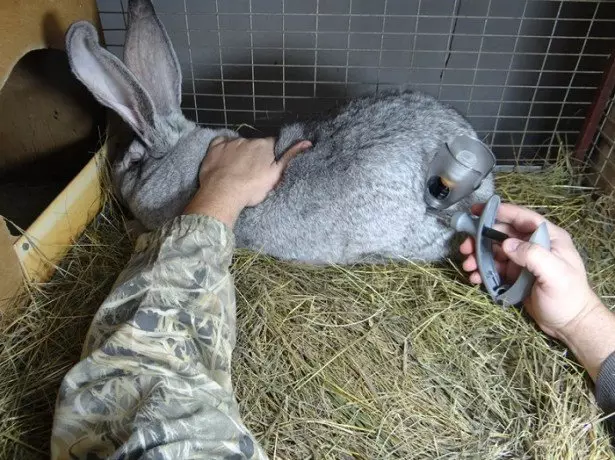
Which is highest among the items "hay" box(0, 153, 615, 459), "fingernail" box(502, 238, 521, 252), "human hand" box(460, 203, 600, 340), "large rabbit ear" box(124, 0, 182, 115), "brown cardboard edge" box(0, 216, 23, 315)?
"large rabbit ear" box(124, 0, 182, 115)

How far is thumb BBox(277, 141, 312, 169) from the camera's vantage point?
2.01 meters

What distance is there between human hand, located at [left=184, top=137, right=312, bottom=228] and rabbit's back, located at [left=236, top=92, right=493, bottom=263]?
5cm

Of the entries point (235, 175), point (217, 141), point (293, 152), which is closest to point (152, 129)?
point (217, 141)

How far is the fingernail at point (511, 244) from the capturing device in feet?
5.20

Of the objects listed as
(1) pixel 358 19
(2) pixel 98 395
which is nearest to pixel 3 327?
(2) pixel 98 395

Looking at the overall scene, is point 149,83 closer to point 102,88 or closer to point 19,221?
point 102,88

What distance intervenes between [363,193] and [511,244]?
1.59 ft

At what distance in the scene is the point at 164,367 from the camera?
1.18 metres

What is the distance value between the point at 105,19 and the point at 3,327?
5.31ft

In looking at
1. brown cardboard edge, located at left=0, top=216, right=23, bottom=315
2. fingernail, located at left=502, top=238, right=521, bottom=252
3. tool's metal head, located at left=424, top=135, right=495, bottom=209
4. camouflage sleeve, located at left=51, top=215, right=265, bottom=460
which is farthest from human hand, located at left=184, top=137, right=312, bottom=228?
fingernail, located at left=502, top=238, right=521, bottom=252

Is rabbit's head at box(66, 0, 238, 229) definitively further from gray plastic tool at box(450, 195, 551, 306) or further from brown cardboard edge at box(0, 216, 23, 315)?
gray plastic tool at box(450, 195, 551, 306)

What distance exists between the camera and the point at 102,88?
1898 millimetres

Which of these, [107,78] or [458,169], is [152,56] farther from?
[458,169]

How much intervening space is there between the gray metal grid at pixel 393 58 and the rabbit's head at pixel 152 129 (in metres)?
0.50
